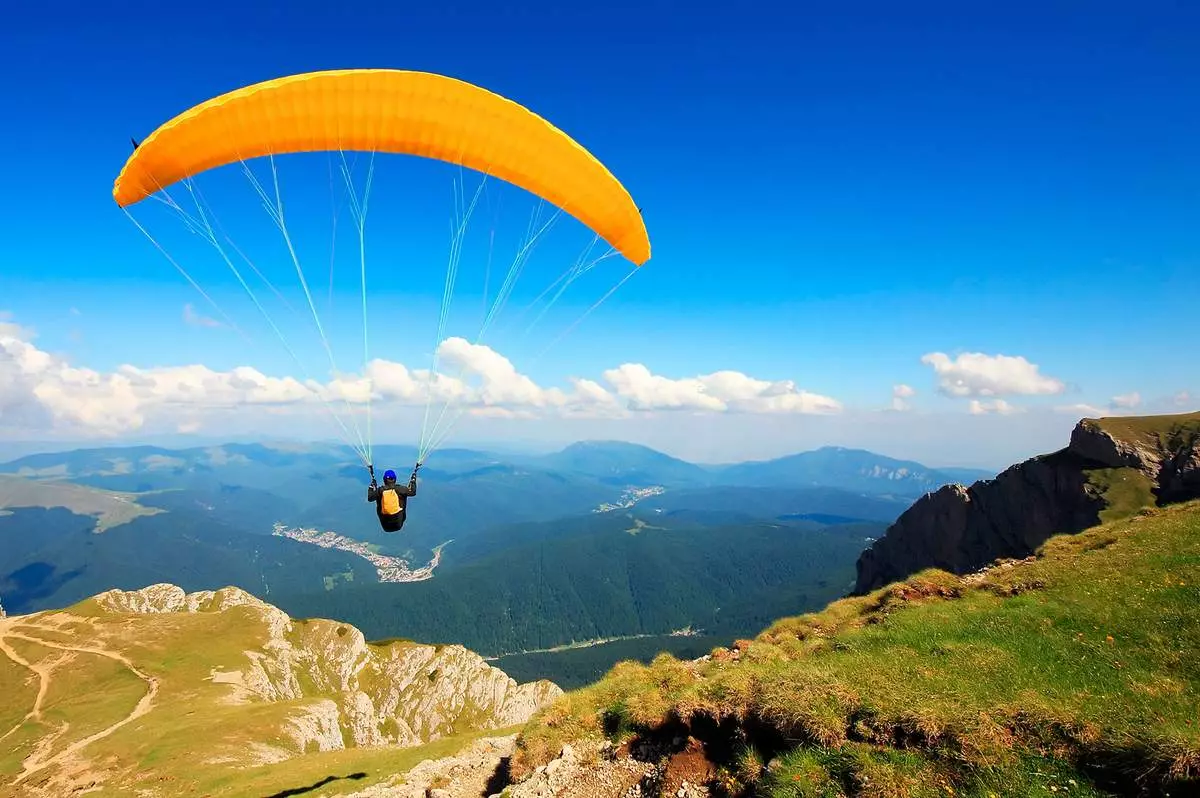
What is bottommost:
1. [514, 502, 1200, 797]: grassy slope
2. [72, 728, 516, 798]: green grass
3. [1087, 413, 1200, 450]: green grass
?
[72, 728, 516, 798]: green grass

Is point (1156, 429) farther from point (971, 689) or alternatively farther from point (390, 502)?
point (390, 502)

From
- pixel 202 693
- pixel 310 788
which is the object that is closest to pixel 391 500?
pixel 310 788

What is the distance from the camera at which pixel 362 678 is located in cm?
10156

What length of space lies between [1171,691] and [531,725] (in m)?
14.9

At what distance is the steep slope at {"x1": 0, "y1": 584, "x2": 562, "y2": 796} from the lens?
44.4m

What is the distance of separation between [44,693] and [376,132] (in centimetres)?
9687

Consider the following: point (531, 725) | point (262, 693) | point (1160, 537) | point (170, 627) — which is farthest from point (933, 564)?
point (170, 627)

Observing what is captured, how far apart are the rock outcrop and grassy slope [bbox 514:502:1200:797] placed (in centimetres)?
7434

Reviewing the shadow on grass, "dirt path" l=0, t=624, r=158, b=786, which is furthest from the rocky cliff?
"dirt path" l=0, t=624, r=158, b=786

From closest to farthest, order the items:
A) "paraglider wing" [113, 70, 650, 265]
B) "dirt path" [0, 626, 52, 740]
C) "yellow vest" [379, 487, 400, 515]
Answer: "paraglider wing" [113, 70, 650, 265] → "yellow vest" [379, 487, 400, 515] → "dirt path" [0, 626, 52, 740]

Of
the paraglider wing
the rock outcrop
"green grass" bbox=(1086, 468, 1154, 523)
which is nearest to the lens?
the paraglider wing

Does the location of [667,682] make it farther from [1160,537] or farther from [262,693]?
[262,693]

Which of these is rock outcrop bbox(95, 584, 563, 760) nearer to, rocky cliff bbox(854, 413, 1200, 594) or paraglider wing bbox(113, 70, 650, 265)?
paraglider wing bbox(113, 70, 650, 265)

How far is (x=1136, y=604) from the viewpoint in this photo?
1424 centimetres
